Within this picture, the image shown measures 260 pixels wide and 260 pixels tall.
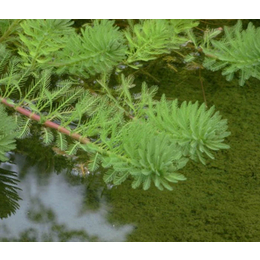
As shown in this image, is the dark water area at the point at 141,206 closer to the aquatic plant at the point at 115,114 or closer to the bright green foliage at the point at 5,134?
the aquatic plant at the point at 115,114

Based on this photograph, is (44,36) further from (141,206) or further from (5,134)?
(141,206)

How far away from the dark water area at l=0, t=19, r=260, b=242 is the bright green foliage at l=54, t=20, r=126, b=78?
0.28m

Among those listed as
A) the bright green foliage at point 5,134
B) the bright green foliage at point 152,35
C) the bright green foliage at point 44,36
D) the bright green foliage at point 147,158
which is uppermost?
the bright green foliage at point 152,35

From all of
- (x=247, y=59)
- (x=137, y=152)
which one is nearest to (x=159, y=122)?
(x=137, y=152)

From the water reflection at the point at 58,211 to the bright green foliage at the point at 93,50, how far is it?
0.29 m

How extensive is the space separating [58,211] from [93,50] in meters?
0.43

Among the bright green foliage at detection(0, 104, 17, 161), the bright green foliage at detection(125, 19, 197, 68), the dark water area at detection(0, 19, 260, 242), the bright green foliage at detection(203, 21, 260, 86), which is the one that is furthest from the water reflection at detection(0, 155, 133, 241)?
the bright green foliage at detection(203, 21, 260, 86)

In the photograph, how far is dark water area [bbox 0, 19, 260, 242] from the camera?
3.73ft

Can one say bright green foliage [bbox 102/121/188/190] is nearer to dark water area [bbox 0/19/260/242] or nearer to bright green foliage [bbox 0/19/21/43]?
dark water area [bbox 0/19/260/242]

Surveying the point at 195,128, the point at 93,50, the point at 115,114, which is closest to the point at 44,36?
the point at 93,50

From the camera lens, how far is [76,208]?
1166 mm

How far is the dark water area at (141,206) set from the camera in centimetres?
114

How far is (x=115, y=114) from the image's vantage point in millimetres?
1065

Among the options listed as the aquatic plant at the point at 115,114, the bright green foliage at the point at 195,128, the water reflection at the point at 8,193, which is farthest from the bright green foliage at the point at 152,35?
the water reflection at the point at 8,193
